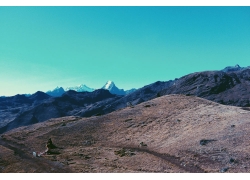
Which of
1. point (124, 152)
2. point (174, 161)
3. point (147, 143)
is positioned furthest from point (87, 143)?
point (174, 161)

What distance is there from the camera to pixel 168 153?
139 ft

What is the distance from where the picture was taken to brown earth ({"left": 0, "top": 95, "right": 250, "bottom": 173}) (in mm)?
35688

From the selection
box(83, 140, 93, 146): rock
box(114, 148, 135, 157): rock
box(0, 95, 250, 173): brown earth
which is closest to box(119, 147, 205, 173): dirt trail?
box(0, 95, 250, 173): brown earth

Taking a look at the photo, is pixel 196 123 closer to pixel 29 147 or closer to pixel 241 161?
pixel 241 161

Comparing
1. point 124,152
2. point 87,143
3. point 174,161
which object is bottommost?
point 174,161

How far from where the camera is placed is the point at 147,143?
51.0 metres

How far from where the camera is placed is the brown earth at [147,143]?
35688 mm

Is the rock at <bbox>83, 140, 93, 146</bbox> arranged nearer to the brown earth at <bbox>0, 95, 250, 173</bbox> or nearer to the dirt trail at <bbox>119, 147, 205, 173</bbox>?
the brown earth at <bbox>0, 95, 250, 173</bbox>

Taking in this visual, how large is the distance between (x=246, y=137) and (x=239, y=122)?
8.79m

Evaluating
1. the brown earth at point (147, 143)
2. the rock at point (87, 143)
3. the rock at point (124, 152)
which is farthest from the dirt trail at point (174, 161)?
the rock at point (87, 143)

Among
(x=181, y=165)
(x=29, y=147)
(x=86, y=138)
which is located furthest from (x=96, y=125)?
(x=181, y=165)

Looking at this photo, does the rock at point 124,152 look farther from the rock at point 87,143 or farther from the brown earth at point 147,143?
the rock at point 87,143

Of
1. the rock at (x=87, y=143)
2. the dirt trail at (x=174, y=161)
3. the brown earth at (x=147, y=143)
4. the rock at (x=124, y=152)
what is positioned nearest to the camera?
the dirt trail at (x=174, y=161)

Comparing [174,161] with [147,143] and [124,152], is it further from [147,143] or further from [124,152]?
[147,143]
